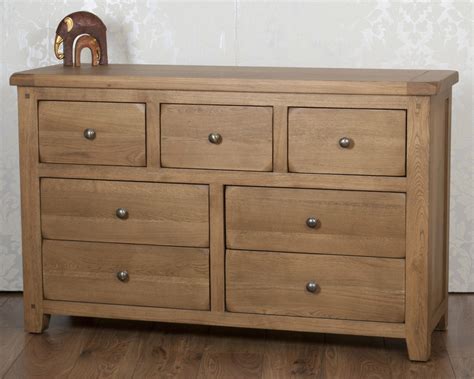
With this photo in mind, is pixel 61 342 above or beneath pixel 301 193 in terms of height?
beneath

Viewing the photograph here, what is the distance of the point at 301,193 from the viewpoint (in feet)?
8.45

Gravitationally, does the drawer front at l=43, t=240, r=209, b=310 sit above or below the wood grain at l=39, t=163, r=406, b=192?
below

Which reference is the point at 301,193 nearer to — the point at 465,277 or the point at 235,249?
the point at 235,249

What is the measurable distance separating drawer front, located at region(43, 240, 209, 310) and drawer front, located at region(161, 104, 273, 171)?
250mm

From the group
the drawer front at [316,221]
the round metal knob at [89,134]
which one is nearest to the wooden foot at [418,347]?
the drawer front at [316,221]

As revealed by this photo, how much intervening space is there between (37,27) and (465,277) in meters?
1.57

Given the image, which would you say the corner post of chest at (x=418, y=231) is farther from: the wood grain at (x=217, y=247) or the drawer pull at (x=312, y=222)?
the wood grain at (x=217, y=247)

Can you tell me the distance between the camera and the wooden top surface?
8.10 feet

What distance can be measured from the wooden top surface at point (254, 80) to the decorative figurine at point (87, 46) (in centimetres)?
9

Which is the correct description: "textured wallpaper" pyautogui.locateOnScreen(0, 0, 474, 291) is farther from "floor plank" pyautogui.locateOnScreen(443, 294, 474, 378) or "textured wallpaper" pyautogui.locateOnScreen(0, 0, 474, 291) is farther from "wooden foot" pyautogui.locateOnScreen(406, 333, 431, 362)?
"wooden foot" pyautogui.locateOnScreen(406, 333, 431, 362)

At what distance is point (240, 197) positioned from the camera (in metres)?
2.61

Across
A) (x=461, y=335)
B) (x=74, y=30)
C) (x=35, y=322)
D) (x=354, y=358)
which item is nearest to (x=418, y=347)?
(x=354, y=358)

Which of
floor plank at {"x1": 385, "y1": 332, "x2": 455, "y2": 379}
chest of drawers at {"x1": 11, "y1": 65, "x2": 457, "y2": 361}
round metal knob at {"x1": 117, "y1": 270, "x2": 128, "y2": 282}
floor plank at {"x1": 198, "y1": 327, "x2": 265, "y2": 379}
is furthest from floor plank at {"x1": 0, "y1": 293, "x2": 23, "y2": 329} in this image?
floor plank at {"x1": 385, "y1": 332, "x2": 455, "y2": 379}

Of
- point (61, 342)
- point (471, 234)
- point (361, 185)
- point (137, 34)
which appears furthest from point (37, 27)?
Answer: point (471, 234)
